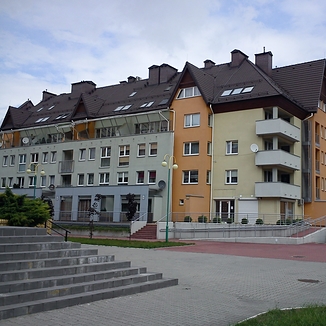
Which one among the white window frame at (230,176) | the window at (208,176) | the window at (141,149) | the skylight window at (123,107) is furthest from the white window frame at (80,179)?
the white window frame at (230,176)

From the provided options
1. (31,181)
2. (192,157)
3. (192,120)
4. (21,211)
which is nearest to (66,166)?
(31,181)

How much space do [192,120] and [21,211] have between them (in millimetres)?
27932

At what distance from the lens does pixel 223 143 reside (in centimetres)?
4031

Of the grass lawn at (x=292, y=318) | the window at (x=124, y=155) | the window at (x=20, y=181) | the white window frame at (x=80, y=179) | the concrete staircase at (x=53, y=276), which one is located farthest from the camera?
the window at (x=20, y=181)

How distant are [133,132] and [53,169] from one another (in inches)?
406

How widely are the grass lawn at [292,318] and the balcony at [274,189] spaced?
93.1 ft

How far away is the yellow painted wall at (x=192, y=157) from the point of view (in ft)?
130

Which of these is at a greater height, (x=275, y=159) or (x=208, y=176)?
(x=275, y=159)

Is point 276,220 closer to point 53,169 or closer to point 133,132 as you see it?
point 133,132

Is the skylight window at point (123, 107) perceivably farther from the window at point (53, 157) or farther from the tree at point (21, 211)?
the tree at point (21, 211)

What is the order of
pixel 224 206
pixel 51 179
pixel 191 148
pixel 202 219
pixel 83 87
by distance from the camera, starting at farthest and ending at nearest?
pixel 83 87 < pixel 51 179 < pixel 191 148 < pixel 224 206 < pixel 202 219

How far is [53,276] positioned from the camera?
10117mm

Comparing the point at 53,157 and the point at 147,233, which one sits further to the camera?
the point at 53,157

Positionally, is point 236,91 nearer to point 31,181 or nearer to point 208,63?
point 208,63
